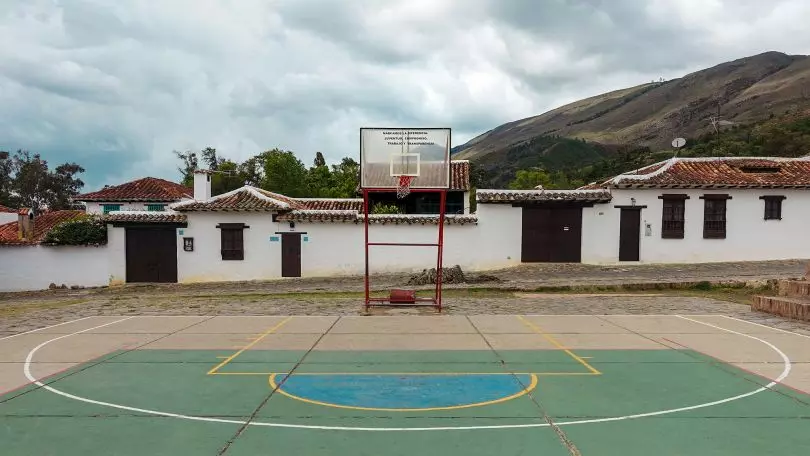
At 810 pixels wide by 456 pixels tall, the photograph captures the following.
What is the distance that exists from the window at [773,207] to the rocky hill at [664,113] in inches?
1938

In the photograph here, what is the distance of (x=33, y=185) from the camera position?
58.1 meters

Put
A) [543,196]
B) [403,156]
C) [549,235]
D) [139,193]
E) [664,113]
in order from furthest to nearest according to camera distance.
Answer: [664,113] → [139,193] → [549,235] → [543,196] → [403,156]

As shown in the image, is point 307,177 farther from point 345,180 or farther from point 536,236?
point 536,236

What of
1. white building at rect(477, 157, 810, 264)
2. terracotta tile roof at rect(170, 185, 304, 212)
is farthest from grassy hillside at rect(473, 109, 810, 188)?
terracotta tile roof at rect(170, 185, 304, 212)

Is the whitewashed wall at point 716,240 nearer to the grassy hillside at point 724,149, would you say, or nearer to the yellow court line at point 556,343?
the yellow court line at point 556,343

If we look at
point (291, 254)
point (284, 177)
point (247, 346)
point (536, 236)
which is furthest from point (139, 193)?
point (247, 346)

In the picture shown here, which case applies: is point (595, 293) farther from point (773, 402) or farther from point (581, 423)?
point (581, 423)

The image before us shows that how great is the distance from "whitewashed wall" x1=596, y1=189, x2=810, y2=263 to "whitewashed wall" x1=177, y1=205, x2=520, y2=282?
3.91 metres

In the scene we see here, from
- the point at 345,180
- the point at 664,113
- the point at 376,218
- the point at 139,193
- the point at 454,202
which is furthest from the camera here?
the point at 664,113

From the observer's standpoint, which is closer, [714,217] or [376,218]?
[714,217]

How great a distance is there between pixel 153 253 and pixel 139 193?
45.4 ft

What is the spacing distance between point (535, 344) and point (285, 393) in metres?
4.88

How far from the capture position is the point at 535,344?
9750 mm

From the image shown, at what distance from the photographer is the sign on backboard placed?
13.4 meters
